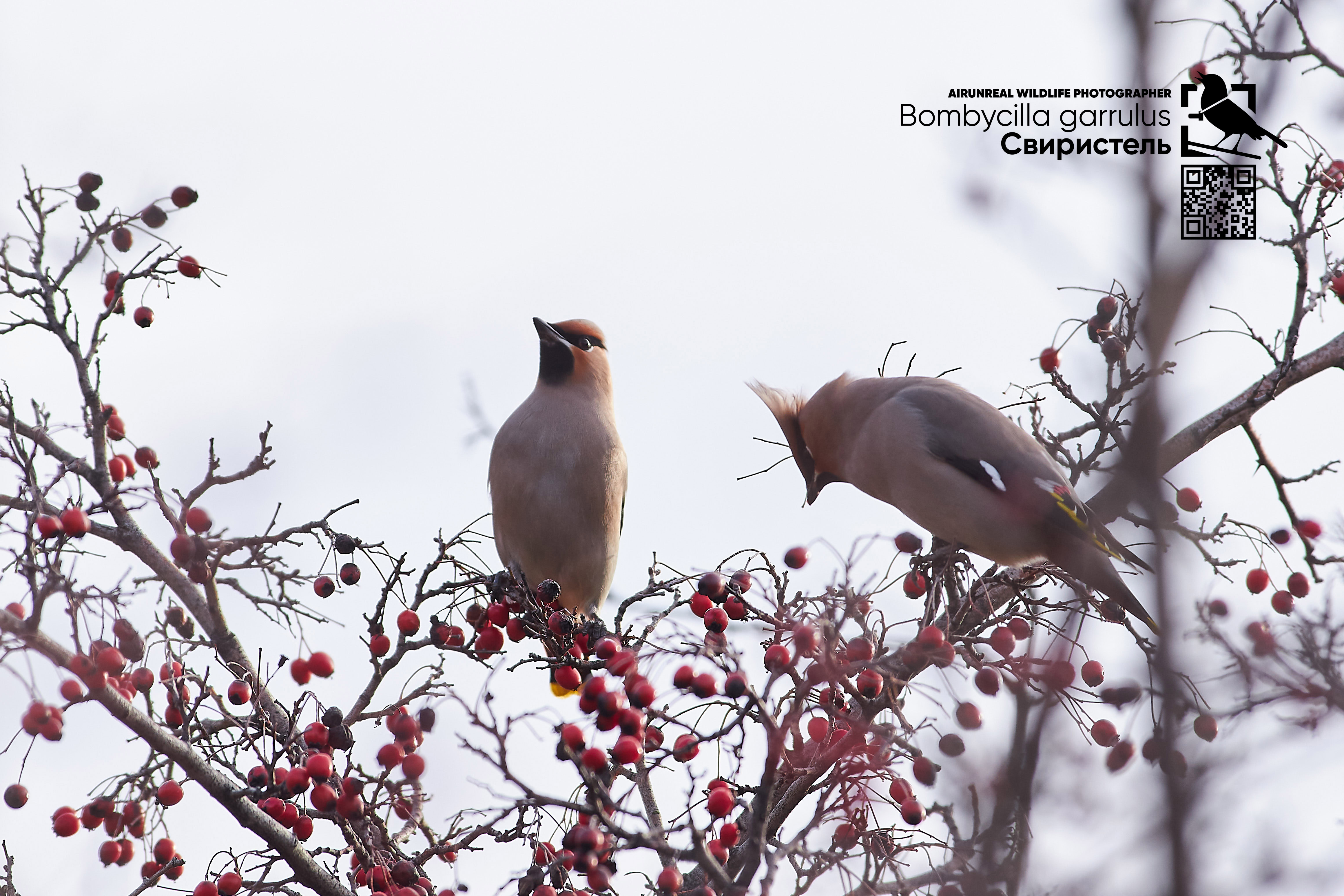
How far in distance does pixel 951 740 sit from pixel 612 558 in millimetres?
2897

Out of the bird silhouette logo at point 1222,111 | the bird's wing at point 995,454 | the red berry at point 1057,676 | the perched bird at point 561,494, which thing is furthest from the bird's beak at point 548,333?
the red berry at point 1057,676

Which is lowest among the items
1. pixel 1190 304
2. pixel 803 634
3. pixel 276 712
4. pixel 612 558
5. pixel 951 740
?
pixel 1190 304

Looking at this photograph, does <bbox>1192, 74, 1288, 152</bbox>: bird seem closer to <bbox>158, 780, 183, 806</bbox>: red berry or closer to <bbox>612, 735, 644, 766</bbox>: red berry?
<bbox>612, 735, 644, 766</bbox>: red berry

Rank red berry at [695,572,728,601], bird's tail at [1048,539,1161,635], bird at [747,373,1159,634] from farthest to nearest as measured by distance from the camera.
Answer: bird at [747,373,1159,634] < bird's tail at [1048,539,1161,635] < red berry at [695,572,728,601]

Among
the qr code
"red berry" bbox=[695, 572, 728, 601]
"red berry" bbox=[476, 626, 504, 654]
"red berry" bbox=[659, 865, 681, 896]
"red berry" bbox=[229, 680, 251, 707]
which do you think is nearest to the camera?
the qr code

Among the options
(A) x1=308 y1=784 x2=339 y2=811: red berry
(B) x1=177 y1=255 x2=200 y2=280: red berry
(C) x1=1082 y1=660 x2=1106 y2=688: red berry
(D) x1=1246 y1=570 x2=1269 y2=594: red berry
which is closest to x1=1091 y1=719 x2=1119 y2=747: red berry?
(C) x1=1082 y1=660 x2=1106 y2=688: red berry

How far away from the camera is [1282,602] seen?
3.84 m

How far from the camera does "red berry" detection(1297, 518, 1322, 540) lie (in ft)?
12.9

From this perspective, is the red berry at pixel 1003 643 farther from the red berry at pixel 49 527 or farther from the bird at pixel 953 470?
the red berry at pixel 49 527

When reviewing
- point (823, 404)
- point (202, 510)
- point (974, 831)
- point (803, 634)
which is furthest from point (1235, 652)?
point (823, 404)

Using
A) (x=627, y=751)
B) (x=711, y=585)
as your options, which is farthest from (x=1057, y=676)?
(x=711, y=585)

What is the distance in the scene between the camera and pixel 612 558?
5070mm

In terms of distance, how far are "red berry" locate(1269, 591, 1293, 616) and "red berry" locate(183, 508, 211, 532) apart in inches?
118

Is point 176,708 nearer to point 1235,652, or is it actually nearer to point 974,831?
point 974,831
